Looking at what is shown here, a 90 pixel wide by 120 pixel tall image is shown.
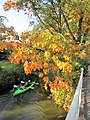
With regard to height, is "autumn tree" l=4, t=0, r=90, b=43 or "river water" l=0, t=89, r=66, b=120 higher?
"autumn tree" l=4, t=0, r=90, b=43

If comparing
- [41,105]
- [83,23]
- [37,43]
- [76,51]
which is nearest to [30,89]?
[41,105]

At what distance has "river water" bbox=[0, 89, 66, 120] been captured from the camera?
1406 cm

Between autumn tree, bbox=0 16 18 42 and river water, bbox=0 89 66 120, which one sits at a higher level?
autumn tree, bbox=0 16 18 42

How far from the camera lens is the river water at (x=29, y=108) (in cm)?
1406

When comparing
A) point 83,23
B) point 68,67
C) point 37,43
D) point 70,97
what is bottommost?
point 70,97

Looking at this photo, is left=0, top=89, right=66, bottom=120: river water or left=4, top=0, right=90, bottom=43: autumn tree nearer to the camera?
left=0, top=89, right=66, bottom=120: river water

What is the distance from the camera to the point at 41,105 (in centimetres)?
1669

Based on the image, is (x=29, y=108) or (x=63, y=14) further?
(x=63, y=14)

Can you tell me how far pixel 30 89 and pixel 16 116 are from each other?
317 inches

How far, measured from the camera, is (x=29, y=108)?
16.4m

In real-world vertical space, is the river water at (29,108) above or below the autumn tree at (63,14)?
below

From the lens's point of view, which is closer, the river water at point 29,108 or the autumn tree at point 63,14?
the river water at point 29,108

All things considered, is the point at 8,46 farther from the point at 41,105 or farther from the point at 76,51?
the point at 41,105

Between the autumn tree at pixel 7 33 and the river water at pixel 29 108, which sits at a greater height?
the autumn tree at pixel 7 33
